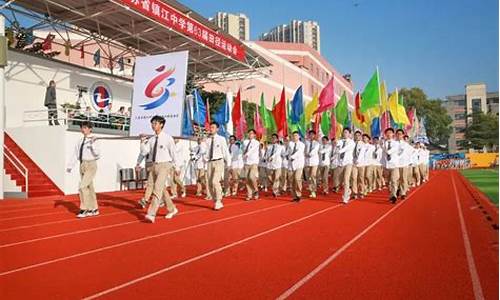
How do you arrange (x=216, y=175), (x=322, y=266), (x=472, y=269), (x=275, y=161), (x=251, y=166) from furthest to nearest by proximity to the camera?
1. (x=275, y=161)
2. (x=251, y=166)
3. (x=216, y=175)
4. (x=322, y=266)
5. (x=472, y=269)

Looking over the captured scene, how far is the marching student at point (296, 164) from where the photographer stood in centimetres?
1221

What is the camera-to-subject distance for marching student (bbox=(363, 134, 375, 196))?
13743 mm

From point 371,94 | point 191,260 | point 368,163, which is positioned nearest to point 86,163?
point 191,260

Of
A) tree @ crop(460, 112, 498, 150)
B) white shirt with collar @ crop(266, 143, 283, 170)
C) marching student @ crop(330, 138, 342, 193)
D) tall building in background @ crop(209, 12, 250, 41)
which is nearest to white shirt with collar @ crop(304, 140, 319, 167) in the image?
white shirt with collar @ crop(266, 143, 283, 170)

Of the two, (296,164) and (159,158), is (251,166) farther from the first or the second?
(159,158)

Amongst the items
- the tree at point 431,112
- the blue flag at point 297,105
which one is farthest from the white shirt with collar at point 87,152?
the tree at point 431,112

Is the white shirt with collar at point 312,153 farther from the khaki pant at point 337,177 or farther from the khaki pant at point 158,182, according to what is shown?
the khaki pant at point 158,182

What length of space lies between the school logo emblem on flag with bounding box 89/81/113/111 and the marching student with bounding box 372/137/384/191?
1247 centimetres

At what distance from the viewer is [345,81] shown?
81.1 m

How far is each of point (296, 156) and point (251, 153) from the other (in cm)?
130

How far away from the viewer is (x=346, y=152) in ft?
39.8

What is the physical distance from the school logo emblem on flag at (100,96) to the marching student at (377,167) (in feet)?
40.9

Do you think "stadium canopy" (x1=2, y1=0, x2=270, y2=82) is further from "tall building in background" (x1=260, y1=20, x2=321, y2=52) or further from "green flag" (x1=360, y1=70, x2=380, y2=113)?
"tall building in background" (x1=260, y1=20, x2=321, y2=52)

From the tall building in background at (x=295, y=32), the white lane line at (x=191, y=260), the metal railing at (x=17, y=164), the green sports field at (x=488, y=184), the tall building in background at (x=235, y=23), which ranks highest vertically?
the tall building in background at (x=295, y=32)
